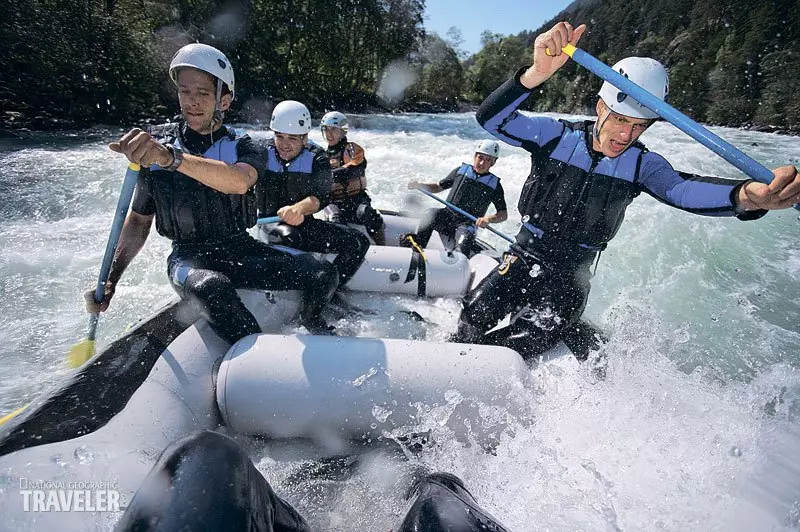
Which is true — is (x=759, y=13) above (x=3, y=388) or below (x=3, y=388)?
above

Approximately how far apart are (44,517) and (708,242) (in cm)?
911

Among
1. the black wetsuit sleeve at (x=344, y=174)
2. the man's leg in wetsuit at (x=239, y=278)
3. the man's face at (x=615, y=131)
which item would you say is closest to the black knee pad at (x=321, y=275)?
the man's leg in wetsuit at (x=239, y=278)

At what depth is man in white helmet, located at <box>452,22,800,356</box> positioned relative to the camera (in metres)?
2.38

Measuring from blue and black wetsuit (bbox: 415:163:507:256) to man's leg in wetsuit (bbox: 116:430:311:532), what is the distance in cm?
449

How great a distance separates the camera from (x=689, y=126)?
205 centimetres

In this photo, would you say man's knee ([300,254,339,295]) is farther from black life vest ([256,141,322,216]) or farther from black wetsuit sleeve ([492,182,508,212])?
black wetsuit sleeve ([492,182,508,212])

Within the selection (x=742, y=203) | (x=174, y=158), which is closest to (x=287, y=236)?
(x=174, y=158)

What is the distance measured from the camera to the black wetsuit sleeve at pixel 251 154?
8.15ft

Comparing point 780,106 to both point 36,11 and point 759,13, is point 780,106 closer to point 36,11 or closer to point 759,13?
point 759,13

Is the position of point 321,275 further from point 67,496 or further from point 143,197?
point 67,496

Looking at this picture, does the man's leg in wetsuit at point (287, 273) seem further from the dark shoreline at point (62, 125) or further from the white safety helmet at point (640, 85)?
the dark shoreline at point (62, 125)

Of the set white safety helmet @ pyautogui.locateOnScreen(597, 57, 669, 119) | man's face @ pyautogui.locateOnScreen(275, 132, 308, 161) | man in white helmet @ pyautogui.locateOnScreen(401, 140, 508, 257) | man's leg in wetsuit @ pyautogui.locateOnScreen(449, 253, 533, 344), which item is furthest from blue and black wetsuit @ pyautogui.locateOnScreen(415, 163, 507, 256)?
white safety helmet @ pyautogui.locateOnScreen(597, 57, 669, 119)

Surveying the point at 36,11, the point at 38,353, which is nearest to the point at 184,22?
the point at 36,11

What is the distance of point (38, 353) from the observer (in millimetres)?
3455
